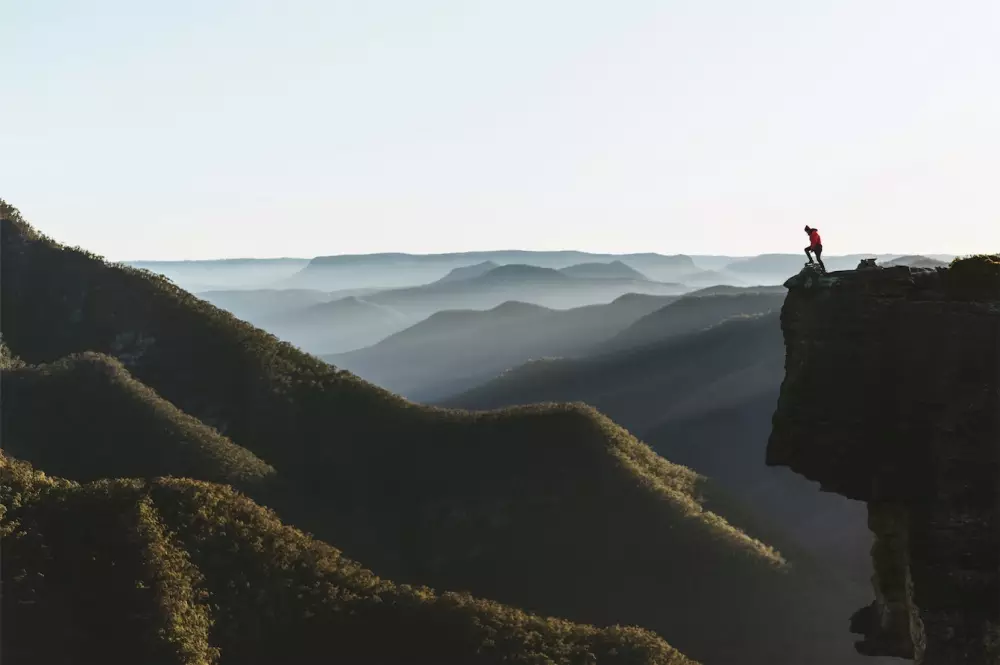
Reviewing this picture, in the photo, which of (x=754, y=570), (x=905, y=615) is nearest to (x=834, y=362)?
(x=905, y=615)

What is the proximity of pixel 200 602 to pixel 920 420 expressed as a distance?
24.6 metres

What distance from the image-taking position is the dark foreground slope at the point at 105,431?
144 feet

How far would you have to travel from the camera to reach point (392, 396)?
5559cm

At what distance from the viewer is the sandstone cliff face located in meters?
15.0

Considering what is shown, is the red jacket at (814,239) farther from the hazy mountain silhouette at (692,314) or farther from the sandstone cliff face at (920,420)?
the hazy mountain silhouette at (692,314)

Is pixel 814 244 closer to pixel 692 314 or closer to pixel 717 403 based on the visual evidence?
pixel 717 403

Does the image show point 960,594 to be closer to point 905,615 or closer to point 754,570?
point 905,615

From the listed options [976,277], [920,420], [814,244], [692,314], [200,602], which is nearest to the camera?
[976,277]

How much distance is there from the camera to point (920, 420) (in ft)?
50.7

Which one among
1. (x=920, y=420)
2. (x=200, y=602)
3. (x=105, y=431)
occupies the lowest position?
(x=200, y=602)

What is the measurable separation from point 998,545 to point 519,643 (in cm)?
1761

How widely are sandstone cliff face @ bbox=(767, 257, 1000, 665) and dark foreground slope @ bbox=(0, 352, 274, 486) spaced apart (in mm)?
35112

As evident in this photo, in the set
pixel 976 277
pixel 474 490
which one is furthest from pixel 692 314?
pixel 976 277

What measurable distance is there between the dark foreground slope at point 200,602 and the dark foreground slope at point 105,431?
40.9 feet
